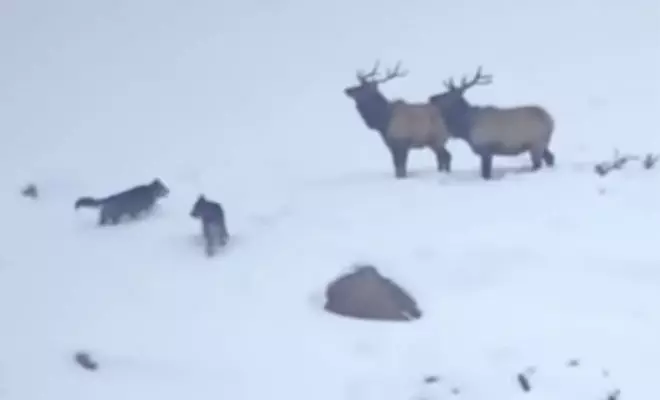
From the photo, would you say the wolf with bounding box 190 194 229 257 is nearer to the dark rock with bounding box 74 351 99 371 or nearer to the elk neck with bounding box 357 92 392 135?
the dark rock with bounding box 74 351 99 371

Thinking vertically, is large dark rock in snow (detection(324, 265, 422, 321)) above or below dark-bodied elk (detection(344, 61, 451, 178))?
below

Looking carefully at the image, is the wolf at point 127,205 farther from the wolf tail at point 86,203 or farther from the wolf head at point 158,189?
the wolf tail at point 86,203

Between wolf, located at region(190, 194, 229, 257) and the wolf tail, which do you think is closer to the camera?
wolf, located at region(190, 194, 229, 257)

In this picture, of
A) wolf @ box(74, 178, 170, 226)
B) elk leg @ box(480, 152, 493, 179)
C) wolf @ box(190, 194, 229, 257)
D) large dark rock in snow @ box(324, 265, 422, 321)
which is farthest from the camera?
elk leg @ box(480, 152, 493, 179)

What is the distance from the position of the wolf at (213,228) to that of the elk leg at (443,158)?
180 centimetres

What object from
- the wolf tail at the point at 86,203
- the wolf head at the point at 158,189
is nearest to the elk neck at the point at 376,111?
the wolf head at the point at 158,189

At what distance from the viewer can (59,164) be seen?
43.1ft

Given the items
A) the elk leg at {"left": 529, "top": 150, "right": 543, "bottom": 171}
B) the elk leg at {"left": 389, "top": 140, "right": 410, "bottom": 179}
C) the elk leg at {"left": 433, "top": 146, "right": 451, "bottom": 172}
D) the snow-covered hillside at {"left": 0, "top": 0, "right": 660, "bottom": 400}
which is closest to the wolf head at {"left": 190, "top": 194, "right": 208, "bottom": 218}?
the snow-covered hillside at {"left": 0, "top": 0, "right": 660, "bottom": 400}

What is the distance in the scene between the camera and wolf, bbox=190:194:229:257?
30.6ft

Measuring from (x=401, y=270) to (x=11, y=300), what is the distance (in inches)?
90.8

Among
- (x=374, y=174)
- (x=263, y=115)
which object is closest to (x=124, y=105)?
(x=263, y=115)

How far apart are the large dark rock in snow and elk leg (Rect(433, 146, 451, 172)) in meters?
2.10

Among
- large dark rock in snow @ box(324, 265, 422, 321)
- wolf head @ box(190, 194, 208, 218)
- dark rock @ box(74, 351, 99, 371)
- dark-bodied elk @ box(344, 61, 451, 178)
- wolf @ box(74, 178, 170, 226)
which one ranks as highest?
dark-bodied elk @ box(344, 61, 451, 178)

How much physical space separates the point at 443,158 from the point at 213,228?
6.53 feet
